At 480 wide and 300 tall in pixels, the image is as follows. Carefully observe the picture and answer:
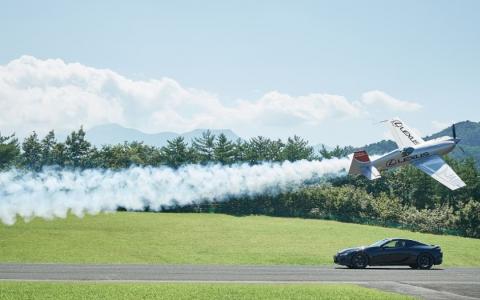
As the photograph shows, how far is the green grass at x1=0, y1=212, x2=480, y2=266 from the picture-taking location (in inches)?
1519

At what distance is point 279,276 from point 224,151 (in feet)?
232

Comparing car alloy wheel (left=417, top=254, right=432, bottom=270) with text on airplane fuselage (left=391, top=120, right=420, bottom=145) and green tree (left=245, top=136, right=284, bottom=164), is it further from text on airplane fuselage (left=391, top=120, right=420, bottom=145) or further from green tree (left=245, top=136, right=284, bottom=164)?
green tree (left=245, top=136, right=284, bottom=164)

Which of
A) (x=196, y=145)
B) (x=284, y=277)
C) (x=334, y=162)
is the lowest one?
(x=284, y=277)

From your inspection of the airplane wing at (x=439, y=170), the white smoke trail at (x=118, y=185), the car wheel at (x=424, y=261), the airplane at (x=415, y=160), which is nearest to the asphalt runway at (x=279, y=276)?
the car wheel at (x=424, y=261)

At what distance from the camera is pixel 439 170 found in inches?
1678

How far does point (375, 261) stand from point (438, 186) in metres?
71.4

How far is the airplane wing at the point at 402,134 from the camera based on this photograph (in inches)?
1941

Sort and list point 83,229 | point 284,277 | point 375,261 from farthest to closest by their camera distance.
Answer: point 83,229 → point 375,261 → point 284,277

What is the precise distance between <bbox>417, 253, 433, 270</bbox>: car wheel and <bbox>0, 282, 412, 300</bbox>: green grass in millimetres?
11301

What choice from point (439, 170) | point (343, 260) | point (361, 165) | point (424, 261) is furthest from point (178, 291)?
point (439, 170)

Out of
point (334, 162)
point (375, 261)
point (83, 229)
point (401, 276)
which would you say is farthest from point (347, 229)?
point (401, 276)

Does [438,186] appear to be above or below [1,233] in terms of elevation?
above

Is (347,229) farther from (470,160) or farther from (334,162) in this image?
(470,160)

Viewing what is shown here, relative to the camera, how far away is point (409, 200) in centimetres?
9906
